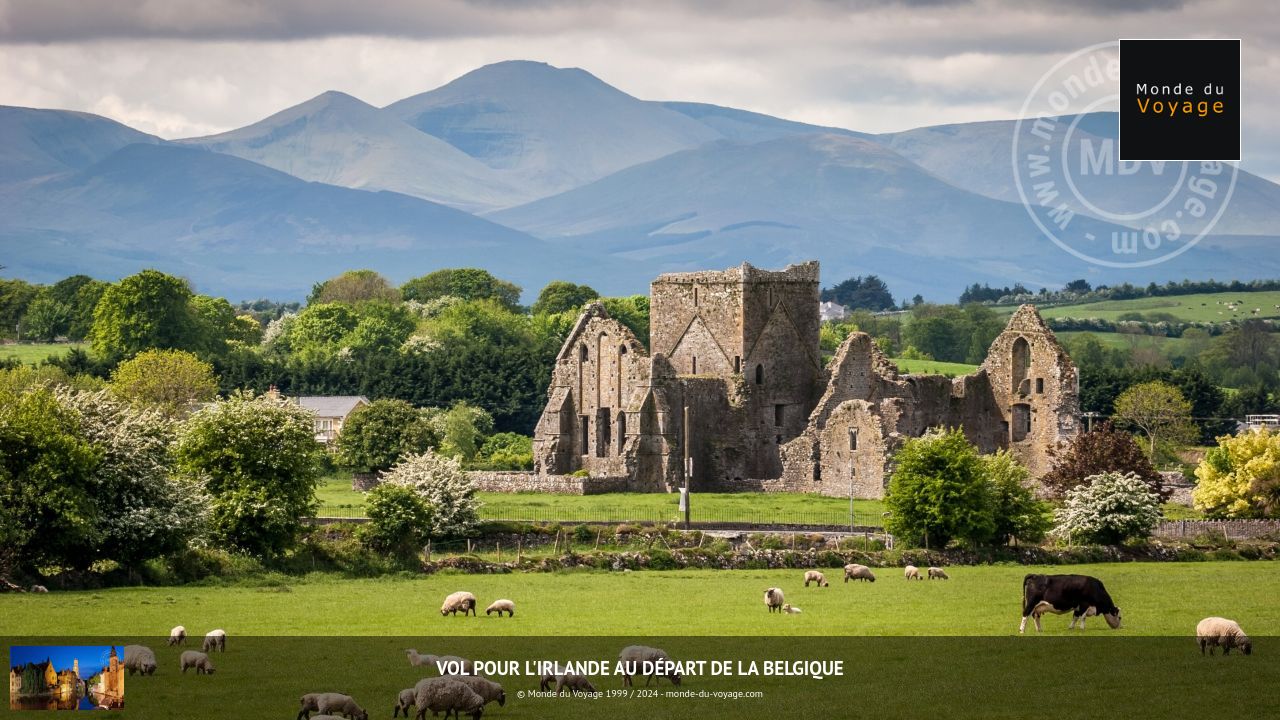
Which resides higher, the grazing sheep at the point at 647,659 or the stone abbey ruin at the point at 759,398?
the stone abbey ruin at the point at 759,398

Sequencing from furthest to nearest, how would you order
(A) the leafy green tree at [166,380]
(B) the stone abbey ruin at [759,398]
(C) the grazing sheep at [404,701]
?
(A) the leafy green tree at [166,380] < (B) the stone abbey ruin at [759,398] < (C) the grazing sheep at [404,701]

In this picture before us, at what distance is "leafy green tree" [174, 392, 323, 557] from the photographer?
5703cm

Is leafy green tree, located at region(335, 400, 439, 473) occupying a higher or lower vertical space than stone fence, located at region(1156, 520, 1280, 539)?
higher

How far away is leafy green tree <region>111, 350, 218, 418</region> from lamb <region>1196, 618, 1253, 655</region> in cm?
6884

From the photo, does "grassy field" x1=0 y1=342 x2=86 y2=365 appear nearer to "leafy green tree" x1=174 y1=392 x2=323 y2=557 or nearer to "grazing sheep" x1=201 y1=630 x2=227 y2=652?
"leafy green tree" x1=174 y1=392 x2=323 y2=557


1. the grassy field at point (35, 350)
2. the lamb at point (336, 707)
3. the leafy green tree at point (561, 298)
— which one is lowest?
the lamb at point (336, 707)

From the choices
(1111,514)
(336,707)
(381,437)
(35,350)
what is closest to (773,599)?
(336,707)

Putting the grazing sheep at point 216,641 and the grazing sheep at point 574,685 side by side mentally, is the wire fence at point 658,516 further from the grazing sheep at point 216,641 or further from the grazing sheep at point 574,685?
the grazing sheep at point 574,685

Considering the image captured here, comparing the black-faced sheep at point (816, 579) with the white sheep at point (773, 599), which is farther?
the black-faced sheep at point (816, 579)

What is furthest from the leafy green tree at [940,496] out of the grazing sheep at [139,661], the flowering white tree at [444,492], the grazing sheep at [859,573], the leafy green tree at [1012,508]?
the grazing sheep at [139,661]

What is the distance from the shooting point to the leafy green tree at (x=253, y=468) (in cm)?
5703

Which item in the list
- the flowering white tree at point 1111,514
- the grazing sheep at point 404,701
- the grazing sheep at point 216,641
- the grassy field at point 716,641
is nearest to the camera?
the grazing sheep at point 404,701

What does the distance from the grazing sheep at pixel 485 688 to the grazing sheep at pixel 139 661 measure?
657cm

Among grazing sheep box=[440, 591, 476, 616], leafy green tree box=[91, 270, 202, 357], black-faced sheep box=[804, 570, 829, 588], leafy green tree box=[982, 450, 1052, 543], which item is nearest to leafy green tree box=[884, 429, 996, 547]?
leafy green tree box=[982, 450, 1052, 543]
